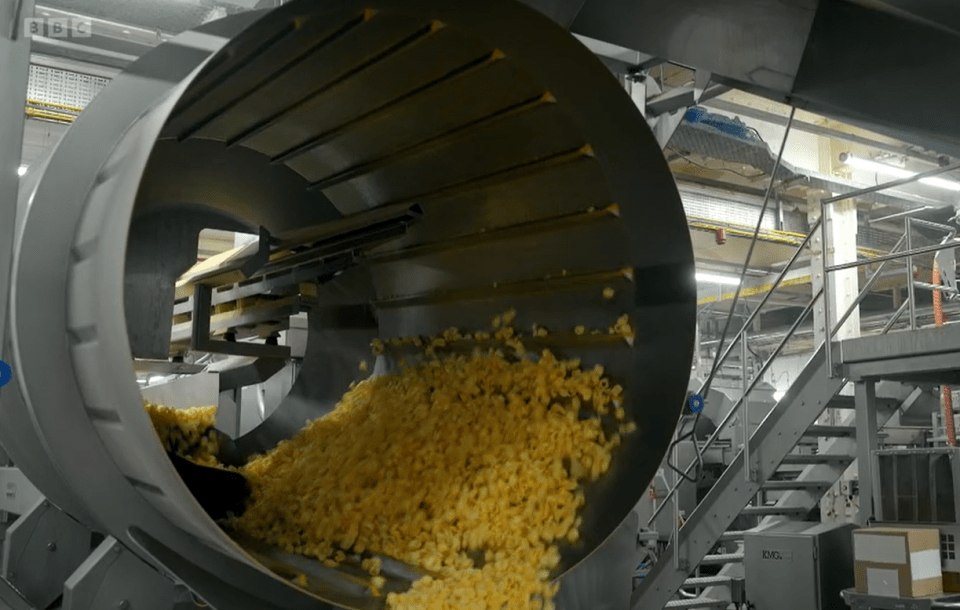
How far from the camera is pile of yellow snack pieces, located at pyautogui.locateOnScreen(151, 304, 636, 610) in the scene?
2.05 metres

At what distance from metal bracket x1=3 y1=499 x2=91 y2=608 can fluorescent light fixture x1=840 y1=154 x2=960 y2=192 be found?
6824 mm

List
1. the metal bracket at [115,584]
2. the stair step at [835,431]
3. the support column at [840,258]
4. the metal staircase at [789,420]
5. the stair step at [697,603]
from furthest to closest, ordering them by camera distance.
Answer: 1. the support column at [840,258]
2. the stair step at [835,431]
3. the stair step at [697,603]
4. the metal staircase at [789,420]
5. the metal bracket at [115,584]

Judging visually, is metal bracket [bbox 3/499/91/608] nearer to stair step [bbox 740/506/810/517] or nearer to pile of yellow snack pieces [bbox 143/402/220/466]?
pile of yellow snack pieces [bbox 143/402/220/466]

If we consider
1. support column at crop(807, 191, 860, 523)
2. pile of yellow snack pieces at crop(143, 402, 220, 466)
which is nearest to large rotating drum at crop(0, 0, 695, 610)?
pile of yellow snack pieces at crop(143, 402, 220, 466)

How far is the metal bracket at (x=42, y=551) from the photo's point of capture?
259cm

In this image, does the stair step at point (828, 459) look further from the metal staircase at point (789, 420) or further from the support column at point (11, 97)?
the support column at point (11, 97)

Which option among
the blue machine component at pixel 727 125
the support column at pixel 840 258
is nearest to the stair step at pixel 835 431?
the blue machine component at pixel 727 125

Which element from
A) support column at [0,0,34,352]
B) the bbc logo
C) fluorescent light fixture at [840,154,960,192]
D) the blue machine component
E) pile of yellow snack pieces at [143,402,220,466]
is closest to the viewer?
support column at [0,0,34,352]

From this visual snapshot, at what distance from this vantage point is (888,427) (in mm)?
7078

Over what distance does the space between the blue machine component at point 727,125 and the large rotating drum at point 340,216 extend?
4004mm

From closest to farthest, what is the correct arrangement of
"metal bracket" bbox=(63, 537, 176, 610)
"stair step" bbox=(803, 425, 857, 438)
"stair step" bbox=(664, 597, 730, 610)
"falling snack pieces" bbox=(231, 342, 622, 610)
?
"metal bracket" bbox=(63, 537, 176, 610) → "falling snack pieces" bbox=(231, 342, 622, 610) → "stair step" bbox=(664, 597, 730, 610) → "stair step" bbox=(803, 425, 857, 438)

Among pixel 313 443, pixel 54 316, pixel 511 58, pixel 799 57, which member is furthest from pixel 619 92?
pixel 313 443

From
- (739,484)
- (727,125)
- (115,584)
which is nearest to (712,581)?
(739,484)

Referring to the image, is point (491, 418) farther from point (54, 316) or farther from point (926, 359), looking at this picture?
point (926, 359)
